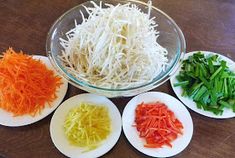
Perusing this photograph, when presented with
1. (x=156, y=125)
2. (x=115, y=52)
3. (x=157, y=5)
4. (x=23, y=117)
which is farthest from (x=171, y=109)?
(x=157, y=5)

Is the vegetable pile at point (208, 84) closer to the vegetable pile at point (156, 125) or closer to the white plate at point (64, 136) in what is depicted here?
the vegetable pile at point (156, 125)

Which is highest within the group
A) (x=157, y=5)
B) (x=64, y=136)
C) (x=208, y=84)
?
(x=157, y=5)

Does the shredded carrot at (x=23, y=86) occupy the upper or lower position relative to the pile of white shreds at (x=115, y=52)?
lower

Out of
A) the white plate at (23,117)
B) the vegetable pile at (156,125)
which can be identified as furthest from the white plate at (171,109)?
the white plate at (23,117)

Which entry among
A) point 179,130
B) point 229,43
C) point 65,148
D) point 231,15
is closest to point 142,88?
point 179,130

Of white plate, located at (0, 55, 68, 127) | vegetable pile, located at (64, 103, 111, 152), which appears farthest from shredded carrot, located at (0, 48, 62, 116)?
vegetable pile, located at (64, 103, 111, 152)

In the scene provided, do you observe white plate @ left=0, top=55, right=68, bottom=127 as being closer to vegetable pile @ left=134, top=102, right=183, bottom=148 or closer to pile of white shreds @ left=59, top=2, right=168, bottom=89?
pile of white shreds @ left=59, top=2, right=168, bottom=89

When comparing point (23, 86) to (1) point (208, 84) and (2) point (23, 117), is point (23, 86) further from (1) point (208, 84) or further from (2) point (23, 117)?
(1) point (208, 84)
